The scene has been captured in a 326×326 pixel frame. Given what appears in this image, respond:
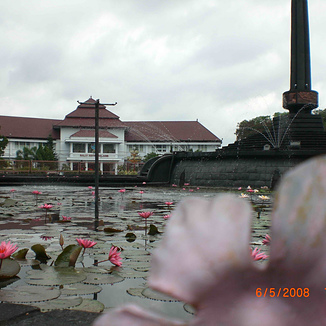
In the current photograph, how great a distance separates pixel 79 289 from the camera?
5.07 ft

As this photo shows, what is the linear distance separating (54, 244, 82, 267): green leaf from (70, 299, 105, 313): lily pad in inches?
17.3

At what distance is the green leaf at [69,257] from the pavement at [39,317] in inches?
20.6

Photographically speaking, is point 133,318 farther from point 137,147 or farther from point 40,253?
point 137,147

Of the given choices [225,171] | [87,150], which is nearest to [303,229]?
[225,171]

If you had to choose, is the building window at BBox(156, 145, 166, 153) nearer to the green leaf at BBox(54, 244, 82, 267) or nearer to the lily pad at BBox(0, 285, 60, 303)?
the green leaf at BBox(54, 244, 82, 267)

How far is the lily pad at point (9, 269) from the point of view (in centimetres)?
165

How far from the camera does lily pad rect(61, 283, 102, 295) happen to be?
4.95 feet

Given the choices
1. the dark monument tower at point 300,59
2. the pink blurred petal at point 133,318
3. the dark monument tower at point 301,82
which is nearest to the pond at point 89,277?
the pink blurred petal at point 133,318

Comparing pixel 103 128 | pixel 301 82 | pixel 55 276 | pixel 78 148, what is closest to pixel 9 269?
pixel 55 276

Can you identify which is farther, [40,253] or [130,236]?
[130,236]

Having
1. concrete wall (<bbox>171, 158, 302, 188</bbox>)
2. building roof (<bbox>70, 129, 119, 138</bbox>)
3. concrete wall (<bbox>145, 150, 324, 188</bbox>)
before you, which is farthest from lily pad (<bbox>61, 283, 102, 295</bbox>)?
building roof (<bbox>70, 129, 119, 138</bbox>)

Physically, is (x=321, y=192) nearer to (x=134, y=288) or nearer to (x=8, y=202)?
(x=134, y=288)

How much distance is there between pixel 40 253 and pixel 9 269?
0.36 metres

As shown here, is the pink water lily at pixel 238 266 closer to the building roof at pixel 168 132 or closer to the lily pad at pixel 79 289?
the lily pad at pixel 79 289
